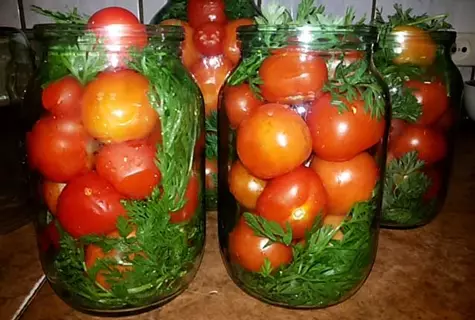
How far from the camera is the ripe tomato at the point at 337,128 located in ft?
1.51

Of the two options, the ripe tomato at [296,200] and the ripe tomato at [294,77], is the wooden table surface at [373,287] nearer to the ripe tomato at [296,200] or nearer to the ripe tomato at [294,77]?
the ripe tomato at [296,200]

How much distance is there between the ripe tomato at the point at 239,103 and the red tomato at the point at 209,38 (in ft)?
0.50

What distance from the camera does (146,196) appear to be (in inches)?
18.2

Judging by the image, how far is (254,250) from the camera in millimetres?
495

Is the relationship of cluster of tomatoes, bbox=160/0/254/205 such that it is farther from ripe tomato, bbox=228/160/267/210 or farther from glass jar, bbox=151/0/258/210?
ripe tomato, bbox=228/160/267/210

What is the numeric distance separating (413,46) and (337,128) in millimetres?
276

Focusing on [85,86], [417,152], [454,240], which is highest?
[85,86]

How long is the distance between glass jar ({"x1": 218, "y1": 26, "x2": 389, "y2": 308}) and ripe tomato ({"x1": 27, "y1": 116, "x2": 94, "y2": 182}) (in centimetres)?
15

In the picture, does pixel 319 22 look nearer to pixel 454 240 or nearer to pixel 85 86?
pixel 85 86

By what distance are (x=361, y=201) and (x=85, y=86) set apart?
0.30m

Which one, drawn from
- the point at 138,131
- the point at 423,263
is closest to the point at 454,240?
the point at 423,263

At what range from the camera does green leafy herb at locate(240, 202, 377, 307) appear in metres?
0.48

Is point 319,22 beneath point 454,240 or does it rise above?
above

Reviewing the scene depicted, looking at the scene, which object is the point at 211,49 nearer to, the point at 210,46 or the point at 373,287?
the point at 210,46
